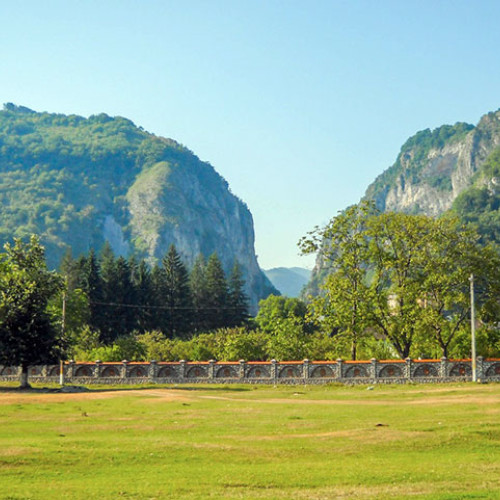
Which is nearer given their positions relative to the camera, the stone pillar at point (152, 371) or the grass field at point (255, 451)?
the grass field at point (255, 451)

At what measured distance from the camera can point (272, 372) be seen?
62.7 m

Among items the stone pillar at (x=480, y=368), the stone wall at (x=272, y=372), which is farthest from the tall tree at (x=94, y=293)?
the stone pillar at (x=480, y=368)

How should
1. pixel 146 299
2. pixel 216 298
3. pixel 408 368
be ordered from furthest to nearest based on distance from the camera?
pixel 216 298, pixel 146 299, pixel 408 368

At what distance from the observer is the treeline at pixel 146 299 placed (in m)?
113

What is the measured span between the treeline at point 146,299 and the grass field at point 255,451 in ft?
218

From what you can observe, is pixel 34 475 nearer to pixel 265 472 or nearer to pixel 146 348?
pixel 265 472

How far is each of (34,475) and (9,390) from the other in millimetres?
38673

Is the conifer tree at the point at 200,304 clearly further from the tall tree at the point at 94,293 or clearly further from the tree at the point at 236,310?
the tall tree at the point at 94,293

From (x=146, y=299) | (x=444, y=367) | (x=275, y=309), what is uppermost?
(x=146, y=299)

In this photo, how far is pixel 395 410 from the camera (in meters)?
34.4

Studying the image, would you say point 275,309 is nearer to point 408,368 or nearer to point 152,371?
point 152,371

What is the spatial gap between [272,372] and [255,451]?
3945 centimetres

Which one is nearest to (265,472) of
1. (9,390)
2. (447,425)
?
(447,425)

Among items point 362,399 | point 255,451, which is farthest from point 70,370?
point 255,451
